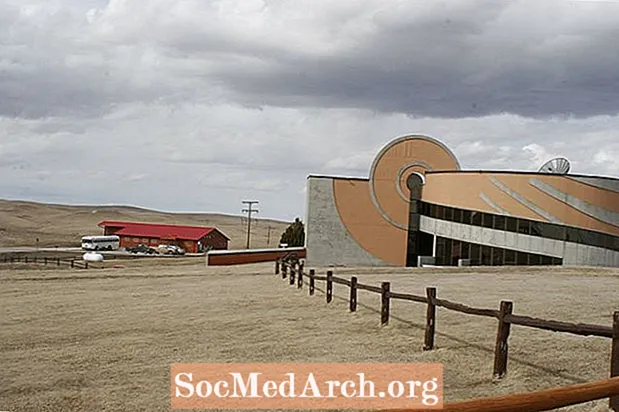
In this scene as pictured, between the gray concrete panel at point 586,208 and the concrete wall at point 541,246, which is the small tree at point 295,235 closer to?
the concrete wall at point 541,246

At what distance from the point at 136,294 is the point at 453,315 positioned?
38.5 feet

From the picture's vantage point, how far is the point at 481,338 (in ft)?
40.6

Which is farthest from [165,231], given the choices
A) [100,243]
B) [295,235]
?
[295,235]

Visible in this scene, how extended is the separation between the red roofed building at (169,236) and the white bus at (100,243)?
130 inches

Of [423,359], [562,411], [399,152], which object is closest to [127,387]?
[423,359]

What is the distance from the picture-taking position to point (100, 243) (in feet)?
290

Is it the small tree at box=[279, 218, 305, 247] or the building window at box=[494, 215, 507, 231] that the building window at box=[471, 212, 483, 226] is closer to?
the building window at box=[494, 215, 507, 231]

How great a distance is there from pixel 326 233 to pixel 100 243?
47938mm

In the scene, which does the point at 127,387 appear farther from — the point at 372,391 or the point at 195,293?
the point at 195,293

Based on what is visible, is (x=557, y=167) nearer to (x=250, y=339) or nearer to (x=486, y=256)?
(x=486, y=256)

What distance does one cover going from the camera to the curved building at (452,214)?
40.8 meters

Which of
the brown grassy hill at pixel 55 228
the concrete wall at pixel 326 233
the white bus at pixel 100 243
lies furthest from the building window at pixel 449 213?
the brown grassy hill at pixel 55 228

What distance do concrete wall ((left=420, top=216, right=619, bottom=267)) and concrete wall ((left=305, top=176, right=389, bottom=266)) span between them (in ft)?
20.1

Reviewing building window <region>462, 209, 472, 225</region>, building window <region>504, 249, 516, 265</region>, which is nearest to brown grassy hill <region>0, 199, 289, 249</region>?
building window <region>462, 209, 472, 225</region>
